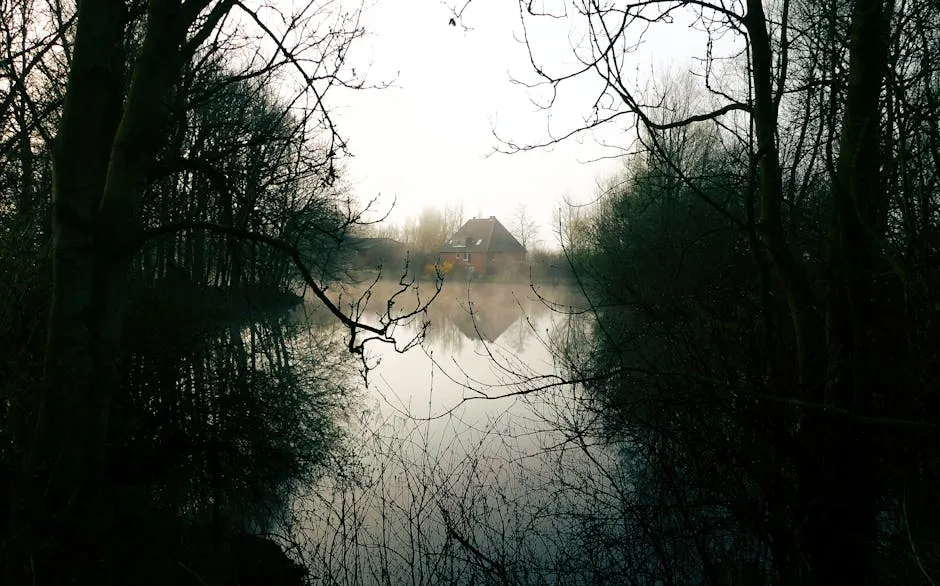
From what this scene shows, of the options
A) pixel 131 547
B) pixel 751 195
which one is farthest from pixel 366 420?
pixel 751 195

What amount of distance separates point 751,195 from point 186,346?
615cm

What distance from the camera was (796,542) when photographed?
2732 millimetres

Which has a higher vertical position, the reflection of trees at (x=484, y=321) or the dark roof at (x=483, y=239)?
the dark roof at (x=483, y=239)

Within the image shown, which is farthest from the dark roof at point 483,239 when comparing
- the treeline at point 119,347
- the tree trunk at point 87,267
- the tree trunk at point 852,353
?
the tree trunk at point 852,353

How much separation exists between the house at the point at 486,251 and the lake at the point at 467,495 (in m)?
38.3

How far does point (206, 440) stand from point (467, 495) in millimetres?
2974

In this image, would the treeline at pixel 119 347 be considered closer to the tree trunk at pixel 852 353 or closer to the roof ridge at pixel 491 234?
the tree trunk at pixel 852 353

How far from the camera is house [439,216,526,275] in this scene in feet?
158

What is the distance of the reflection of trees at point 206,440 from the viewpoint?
5.51m

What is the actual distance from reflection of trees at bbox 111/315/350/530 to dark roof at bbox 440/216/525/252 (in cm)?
4088

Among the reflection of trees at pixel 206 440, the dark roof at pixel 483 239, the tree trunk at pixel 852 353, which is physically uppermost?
the dark roof at pixel 483 239

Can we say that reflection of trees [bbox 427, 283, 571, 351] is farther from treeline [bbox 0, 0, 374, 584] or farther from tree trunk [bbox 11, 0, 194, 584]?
tree trunk [bbox 11, 0, 194, 584]

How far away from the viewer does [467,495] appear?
17.9 ft

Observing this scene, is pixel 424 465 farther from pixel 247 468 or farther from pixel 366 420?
pixel 366 420
